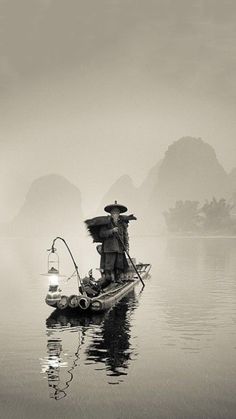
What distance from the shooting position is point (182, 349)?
15.2 meters

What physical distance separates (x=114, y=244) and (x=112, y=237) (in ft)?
1.16

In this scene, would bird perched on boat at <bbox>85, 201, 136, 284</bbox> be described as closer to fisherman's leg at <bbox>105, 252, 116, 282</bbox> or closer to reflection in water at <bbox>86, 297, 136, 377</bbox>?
fisherman's leg at <bbox>105, 252, 116, 282</bbox>

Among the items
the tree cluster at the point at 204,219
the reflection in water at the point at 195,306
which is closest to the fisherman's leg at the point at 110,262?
the reflection in water at the point at 195,306

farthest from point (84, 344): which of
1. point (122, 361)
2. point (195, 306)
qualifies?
point (195, 306)

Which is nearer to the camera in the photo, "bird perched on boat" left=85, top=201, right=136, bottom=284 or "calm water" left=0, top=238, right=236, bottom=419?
"calm water" left=0, top=238, right=236, bottom=419

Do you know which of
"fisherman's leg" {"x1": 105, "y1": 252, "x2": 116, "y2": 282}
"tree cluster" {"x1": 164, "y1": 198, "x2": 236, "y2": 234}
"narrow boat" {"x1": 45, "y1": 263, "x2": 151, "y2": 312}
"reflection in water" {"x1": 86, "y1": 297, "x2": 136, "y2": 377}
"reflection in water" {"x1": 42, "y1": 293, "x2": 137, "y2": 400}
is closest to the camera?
"reflection in water" {"x1": 42, "y1": 293, "x2": 137, "y2": 400}

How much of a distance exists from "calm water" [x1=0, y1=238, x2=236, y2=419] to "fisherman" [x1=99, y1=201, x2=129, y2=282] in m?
1.75

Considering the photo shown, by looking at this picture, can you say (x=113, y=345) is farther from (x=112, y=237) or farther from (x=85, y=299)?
(x=112, y=237)

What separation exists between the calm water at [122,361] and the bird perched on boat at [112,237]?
1.80 metres

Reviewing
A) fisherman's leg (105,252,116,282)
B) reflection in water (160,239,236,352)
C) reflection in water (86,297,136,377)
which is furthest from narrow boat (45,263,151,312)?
fisherman's leg (105,252,116,282)

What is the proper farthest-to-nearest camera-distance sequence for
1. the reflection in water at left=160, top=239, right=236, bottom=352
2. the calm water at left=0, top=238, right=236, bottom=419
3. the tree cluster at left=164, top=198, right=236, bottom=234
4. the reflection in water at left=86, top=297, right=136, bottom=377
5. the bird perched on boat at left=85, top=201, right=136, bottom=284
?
the tree cluster at left=164, top=198, right=236, bottom=234, the bird perched on boat at left=85, top=201, right=136, bottom=284, the reflection in water at left=160, top=239, right=236, bottom=352, the reflection in water at left=86, top=297, right=136, bottom=377, the calm water at left=0, top=238, right=236, bottom=419

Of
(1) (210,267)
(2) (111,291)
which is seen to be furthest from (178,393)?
(1) (210,267)

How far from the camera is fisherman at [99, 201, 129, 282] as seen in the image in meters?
25.1

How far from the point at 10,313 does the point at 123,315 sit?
510cm
